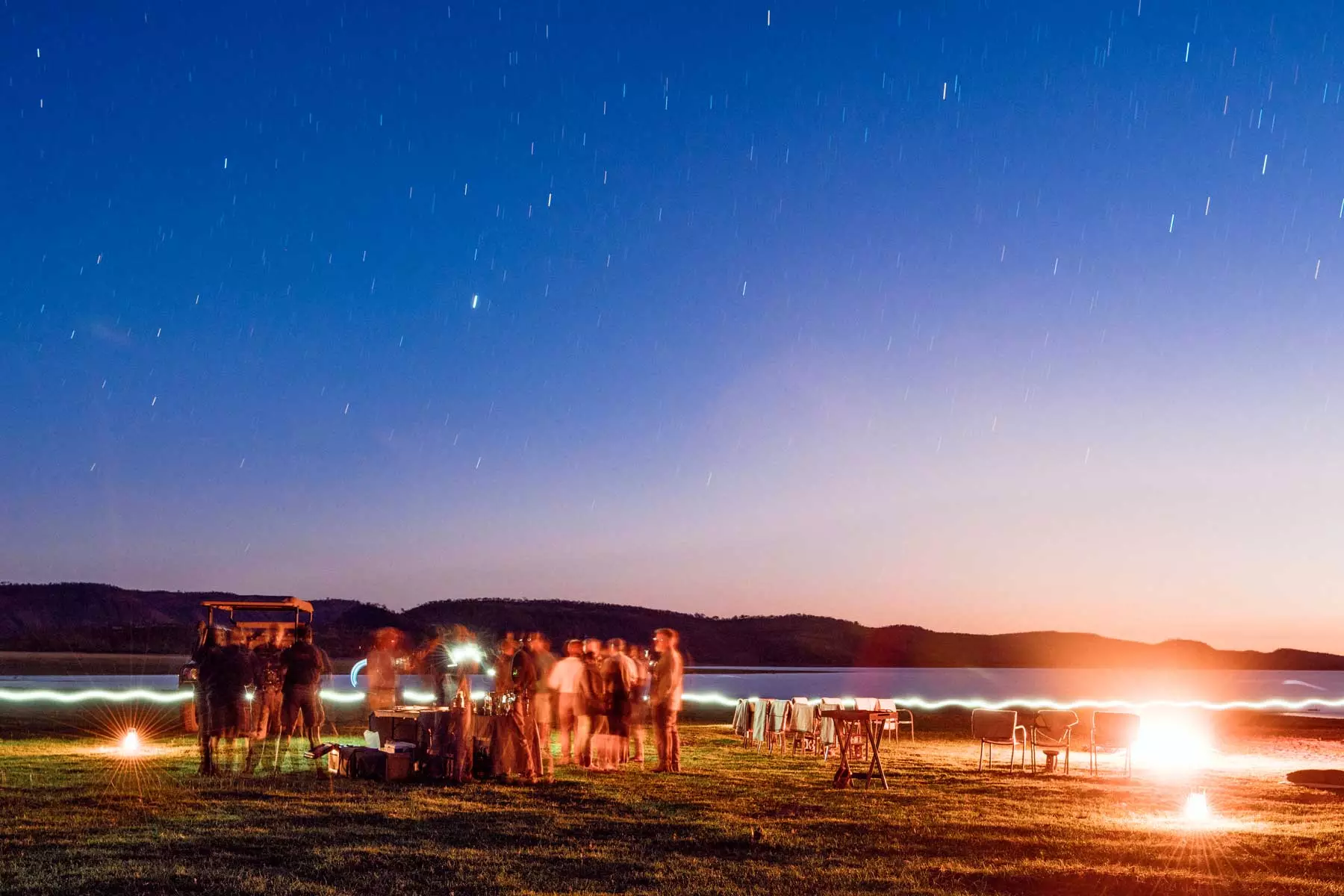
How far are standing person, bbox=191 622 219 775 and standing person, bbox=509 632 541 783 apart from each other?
3.10 meters

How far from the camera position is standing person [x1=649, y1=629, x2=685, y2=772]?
13.2 metres

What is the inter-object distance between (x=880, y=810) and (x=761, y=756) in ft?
18.3

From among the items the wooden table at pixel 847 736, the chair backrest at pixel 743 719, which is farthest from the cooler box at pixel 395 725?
the chair backrest at pixel 743 719

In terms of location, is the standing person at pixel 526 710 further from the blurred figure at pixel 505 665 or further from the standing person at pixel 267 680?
the standing person at pixel 267 680

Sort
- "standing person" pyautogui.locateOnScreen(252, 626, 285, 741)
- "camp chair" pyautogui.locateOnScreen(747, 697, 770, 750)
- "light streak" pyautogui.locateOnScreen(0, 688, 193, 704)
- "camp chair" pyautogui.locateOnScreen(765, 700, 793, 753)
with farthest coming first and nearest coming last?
"light streak" pyautogui.locateOnScreen(0, 688, 193, 704) < "camp chair" pyautogui.locateOnScreen(747, 697, 770, 750) < "camp chair" pyautogui.locateOnScreen(765, 700, 793, 753) < "standing person" pyautogui.locateOnScreen(252, 626, 285, 741)

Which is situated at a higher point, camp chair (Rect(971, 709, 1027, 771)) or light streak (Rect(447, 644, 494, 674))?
light streak (Rect(447, 644, 494, 674))

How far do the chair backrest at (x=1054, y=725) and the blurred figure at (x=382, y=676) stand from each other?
8.35 metres

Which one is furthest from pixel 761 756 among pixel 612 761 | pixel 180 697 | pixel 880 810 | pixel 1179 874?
pixel 180 697

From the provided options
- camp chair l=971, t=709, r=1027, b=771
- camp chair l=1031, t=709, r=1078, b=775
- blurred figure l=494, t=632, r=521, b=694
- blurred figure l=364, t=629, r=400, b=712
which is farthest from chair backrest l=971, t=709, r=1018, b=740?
blurred figure l=364, t=629, r=400, b=712

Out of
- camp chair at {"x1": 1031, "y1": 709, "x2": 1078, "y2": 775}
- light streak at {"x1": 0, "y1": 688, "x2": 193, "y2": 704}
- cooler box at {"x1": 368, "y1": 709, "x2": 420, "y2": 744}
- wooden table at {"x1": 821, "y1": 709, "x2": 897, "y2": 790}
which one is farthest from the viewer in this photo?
light streak at {"x1": 0, "y1": 688, "x2": 193, "y2": 704}

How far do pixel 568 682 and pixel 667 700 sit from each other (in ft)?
4.59

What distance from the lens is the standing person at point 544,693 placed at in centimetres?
1374

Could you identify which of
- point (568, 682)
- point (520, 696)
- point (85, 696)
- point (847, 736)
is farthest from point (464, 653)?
point (85, 696)

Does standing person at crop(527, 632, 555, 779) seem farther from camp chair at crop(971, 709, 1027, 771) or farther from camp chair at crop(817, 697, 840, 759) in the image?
camp chair at crop(971, 709, 1027, 771)
